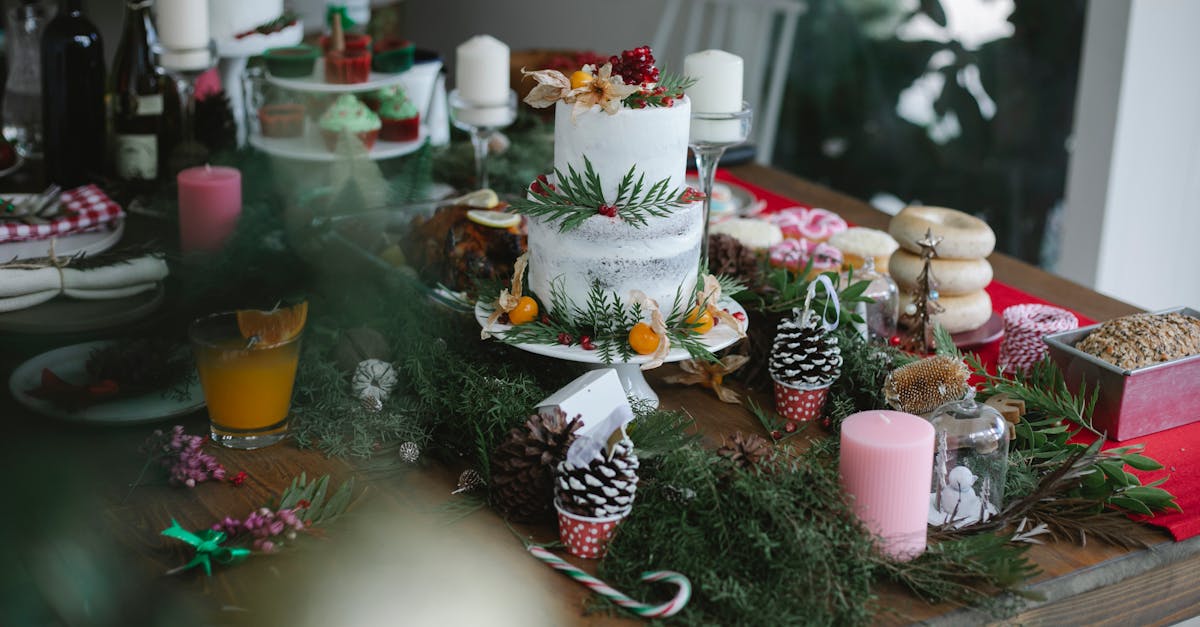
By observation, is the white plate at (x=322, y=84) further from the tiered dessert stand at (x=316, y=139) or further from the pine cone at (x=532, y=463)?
the pine cone at (x=532, y=463)

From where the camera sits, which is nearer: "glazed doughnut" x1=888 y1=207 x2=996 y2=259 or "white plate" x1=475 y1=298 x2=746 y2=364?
"white plate" x1=475 y1=298 x2=746 y2=364

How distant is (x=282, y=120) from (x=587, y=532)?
1025mm

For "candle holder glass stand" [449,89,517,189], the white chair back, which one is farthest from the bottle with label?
the white chair back

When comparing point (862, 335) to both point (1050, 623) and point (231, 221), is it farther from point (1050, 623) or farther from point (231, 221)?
point (231, 221)

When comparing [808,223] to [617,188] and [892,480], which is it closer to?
[617,188]

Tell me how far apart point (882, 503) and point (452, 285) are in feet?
1.80

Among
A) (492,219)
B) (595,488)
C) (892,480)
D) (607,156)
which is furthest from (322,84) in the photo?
(892,480)

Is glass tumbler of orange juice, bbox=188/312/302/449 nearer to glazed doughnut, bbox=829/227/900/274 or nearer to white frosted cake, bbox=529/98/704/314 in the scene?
white frosted cake, bbox=529/98/704/314

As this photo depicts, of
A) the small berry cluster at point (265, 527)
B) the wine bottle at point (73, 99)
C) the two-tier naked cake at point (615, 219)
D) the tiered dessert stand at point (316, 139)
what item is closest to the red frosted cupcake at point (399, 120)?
the tiered dessert stand at point (316, 139)

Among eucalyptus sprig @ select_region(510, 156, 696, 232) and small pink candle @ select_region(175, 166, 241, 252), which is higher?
eucalyptus sprig @ select_region(510, 156, 696, 232)

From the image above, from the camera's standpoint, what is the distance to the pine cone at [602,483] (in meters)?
0.87

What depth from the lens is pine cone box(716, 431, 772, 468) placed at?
905 mm

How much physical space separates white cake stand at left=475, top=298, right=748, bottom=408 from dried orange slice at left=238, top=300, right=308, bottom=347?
A: 0.17 m

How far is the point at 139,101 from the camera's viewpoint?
1669 mm
